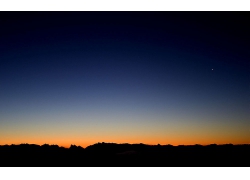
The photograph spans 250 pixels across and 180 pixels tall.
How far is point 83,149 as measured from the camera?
41.2ft
